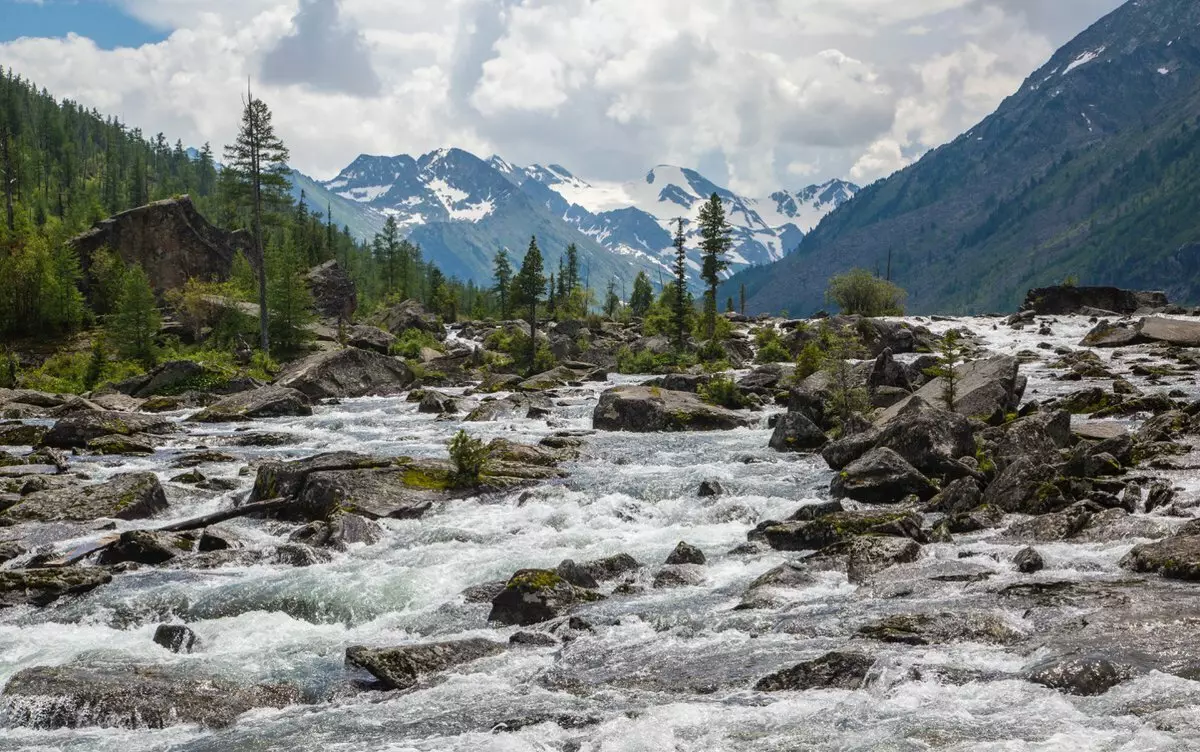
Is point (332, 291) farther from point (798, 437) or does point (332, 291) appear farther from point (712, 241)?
point (798, 437)

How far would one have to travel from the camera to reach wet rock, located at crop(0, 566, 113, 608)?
15.5 m

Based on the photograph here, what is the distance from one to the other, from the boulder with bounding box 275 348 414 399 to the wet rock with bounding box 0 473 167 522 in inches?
1049

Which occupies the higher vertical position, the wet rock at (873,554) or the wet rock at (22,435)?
the wet rock at (22,435)

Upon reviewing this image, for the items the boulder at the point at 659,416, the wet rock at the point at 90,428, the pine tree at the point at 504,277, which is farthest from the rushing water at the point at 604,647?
the pine tree at the point at 504,277

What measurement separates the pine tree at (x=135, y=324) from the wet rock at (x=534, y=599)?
54.6 meters

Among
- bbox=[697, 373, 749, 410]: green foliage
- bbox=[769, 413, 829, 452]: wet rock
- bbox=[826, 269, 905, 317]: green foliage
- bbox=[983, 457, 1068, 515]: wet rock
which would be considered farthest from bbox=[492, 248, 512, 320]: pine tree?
bbox=[983, 457, 1068, 515]: wet rock

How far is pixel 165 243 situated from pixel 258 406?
55.1m

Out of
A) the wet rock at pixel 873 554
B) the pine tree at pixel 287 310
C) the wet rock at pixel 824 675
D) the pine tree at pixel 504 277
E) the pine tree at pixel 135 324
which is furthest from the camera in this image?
the pine tree at pixel 504 277

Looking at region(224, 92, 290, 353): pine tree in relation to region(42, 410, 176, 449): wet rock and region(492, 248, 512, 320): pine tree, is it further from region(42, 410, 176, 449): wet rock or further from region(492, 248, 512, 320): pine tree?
region(492, 248, 512, 320): pine tree

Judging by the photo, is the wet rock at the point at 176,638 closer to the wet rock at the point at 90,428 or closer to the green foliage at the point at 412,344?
the wet rock at the point at 90,428

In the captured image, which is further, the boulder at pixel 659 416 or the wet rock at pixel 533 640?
the boulder at pixel 659 416

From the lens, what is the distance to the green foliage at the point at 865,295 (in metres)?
109

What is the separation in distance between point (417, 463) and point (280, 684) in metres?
14.2

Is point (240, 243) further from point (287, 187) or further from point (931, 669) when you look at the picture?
point (931, 669)
